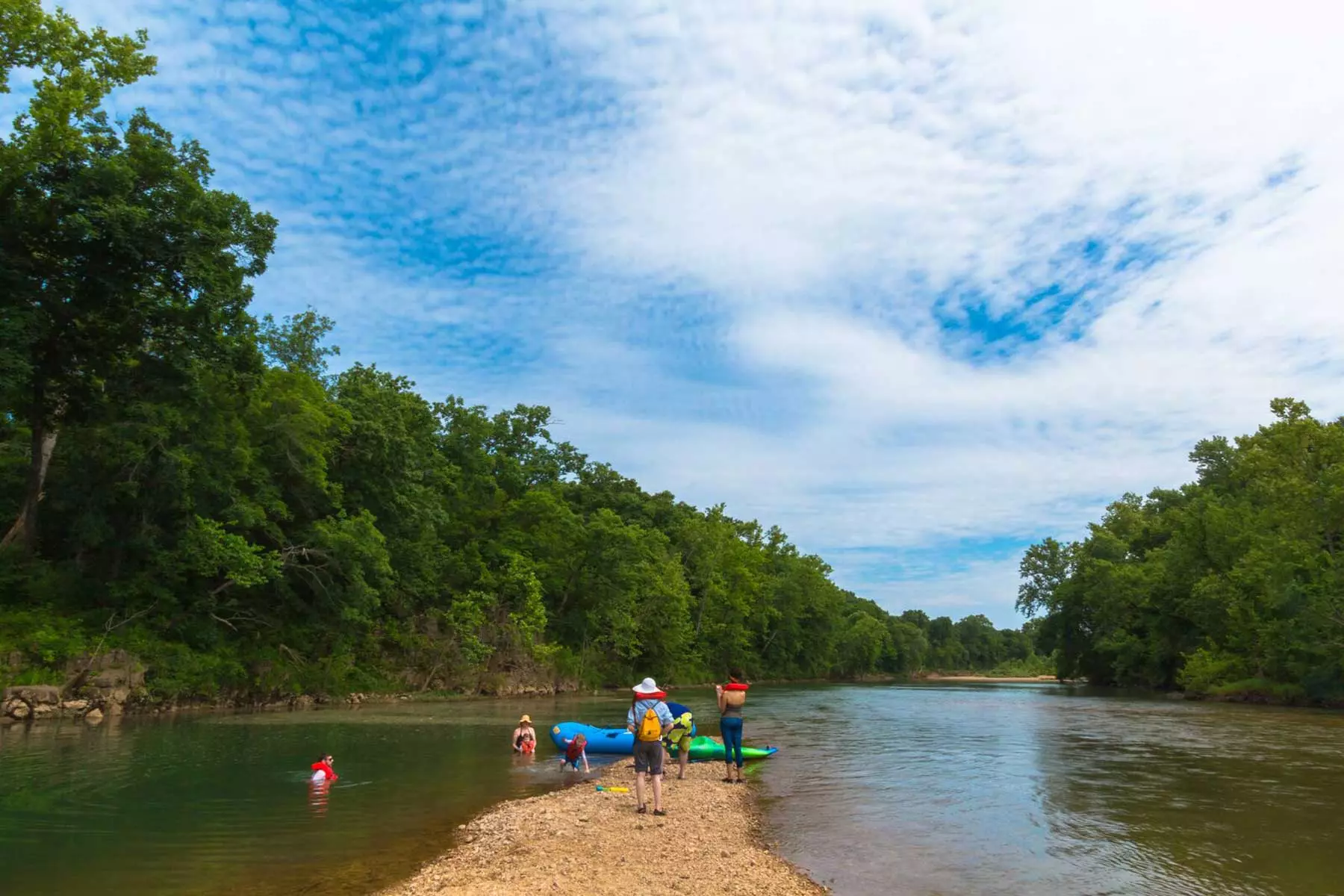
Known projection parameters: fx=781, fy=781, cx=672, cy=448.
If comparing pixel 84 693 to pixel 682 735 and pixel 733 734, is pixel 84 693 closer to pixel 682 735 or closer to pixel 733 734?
pixel 682 735

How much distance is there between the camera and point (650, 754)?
489 inches

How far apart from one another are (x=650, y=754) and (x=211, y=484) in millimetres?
25604

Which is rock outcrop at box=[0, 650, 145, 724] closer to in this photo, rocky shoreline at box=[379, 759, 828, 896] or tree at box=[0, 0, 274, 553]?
tree at box=[0, 0, 274, 553]

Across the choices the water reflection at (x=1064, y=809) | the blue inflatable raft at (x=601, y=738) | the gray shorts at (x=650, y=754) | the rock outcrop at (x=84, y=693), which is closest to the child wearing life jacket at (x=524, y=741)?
the blue inflatable raft at (x=601, y=738)

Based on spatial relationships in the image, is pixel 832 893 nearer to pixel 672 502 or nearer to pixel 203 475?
pixel 203 475

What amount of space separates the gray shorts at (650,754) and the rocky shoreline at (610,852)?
0.73m

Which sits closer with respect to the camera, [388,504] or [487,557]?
[388,504]

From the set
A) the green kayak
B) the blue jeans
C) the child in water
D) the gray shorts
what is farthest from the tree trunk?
the gray shorts

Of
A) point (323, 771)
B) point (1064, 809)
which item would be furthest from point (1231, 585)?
point (323, 771)

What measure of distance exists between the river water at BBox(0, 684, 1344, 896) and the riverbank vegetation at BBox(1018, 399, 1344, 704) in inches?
557

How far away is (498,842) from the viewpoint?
10711 millimetres

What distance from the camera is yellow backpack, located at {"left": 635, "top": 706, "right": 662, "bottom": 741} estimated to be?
40.2 feet

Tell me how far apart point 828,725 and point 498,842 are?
22.1 m

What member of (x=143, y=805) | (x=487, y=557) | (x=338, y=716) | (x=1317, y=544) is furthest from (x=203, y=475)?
(x=1317, y=544)
